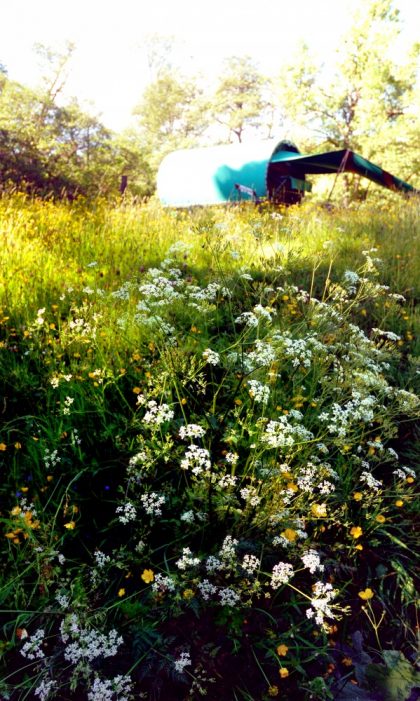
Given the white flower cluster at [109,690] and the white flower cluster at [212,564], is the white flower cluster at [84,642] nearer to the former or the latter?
the white flower cluster at [109,690]

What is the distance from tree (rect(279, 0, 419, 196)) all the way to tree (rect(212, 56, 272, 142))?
48.2 ft

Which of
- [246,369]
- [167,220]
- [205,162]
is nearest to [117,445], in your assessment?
[246,369]

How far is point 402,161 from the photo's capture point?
2597 cm

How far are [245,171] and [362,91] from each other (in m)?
17.8

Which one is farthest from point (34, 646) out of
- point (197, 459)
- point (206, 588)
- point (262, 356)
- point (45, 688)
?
point (262, 356)

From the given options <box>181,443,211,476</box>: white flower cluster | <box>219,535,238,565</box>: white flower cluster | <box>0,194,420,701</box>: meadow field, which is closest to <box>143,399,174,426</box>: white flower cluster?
<box>0,194,420,701</box>: meadow field

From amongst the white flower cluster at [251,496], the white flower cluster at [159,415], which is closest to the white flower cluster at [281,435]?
the white flower cluster at [251,496]

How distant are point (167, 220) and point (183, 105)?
42.9 metres

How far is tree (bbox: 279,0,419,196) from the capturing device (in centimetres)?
2700

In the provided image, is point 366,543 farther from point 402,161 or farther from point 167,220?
point 402,161

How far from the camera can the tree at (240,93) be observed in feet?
146

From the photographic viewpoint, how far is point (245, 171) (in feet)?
52.7

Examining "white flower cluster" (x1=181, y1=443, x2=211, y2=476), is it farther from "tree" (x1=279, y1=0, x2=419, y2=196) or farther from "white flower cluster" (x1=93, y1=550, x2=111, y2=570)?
"tree" (x1=279, y1=0, x2=419, y2=196)

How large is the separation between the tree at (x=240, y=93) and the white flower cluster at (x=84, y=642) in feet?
160
